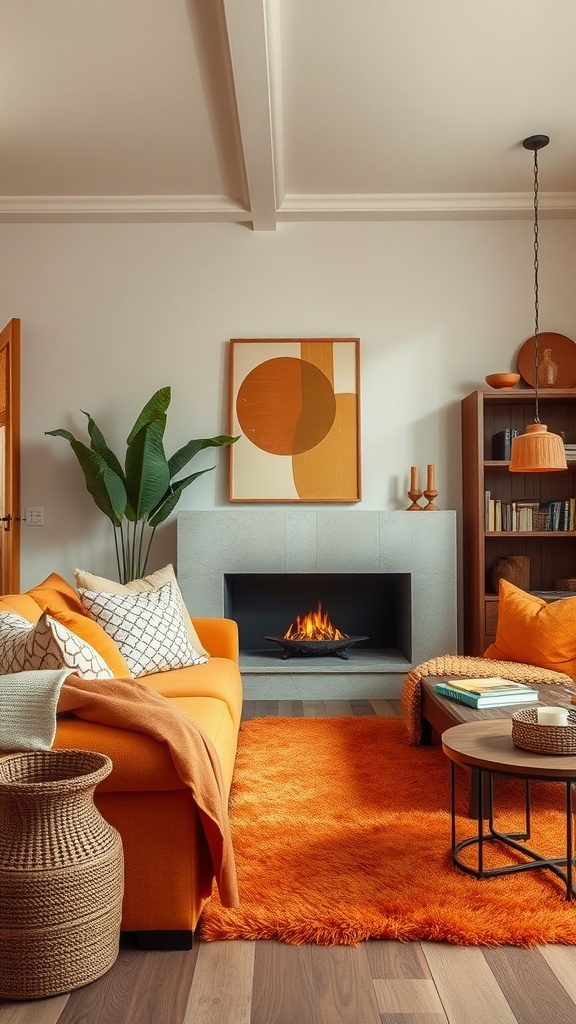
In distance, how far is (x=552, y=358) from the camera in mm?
5320

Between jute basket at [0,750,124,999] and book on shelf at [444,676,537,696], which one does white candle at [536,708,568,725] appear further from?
jute basket at [0,750,124,999]

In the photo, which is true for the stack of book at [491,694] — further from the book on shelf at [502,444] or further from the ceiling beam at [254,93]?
the ceiling beam at [254,93]

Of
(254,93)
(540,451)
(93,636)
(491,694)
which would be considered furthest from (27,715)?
(254,93)

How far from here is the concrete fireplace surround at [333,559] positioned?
5.03m

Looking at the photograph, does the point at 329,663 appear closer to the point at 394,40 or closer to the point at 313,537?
the point at 313,537

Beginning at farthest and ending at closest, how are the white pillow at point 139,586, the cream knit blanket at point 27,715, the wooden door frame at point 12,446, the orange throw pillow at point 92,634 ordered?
the wooden door frame at point 12,446 < the white pillow at point 139,586 < the orange throw pillow at point 92,634 < the cream knit blanket at point 27,715

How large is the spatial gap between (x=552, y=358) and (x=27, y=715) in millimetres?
4173

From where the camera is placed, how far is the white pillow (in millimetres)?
3566

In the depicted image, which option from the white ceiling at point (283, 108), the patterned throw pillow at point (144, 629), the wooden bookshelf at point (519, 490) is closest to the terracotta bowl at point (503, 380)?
the wooden bookshelf at point (519, 490)

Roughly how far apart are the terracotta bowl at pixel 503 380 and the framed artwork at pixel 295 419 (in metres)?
0.80

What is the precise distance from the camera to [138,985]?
1941 mm

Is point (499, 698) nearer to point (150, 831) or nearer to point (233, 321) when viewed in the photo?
point (150, 831)

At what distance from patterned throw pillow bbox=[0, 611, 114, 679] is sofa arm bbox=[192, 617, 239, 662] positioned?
1.53m

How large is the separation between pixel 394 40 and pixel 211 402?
7.84 feet
